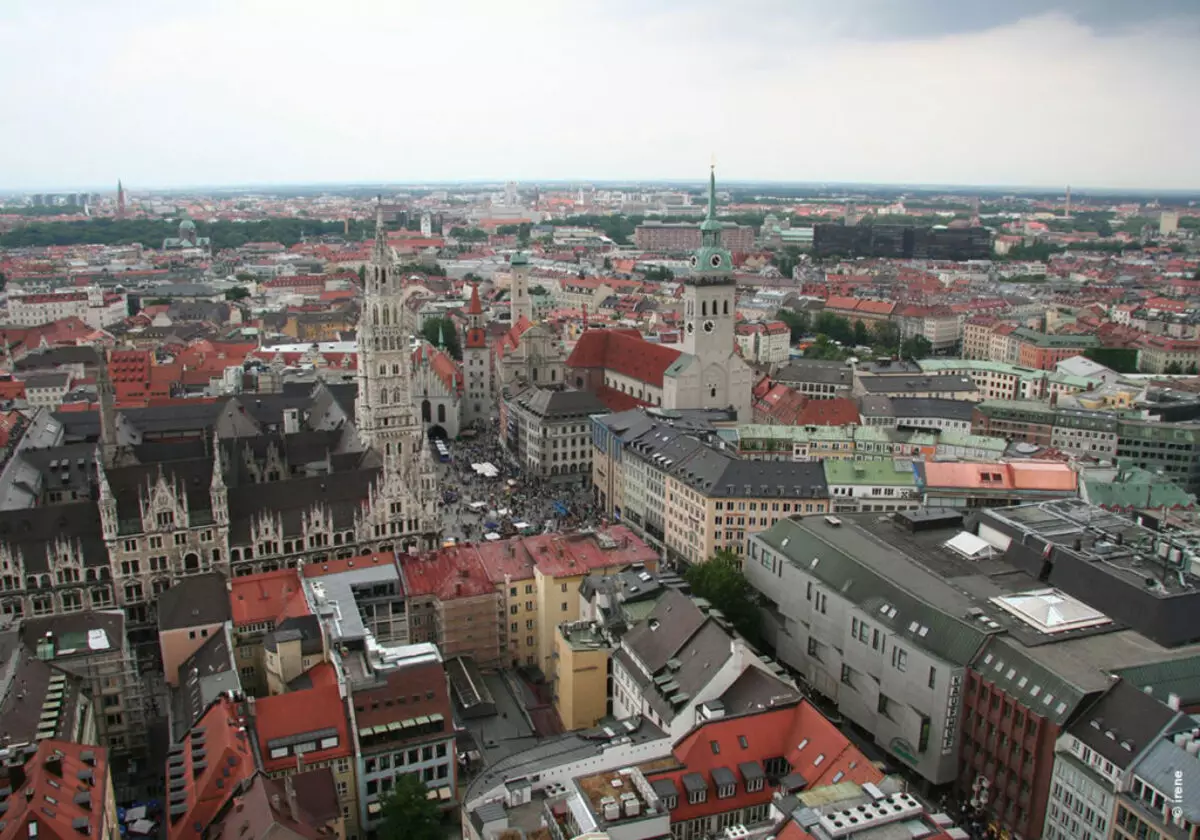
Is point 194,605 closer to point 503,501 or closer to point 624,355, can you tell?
point 503,501

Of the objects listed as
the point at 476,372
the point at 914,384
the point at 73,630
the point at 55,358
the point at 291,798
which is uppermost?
the point at 476,372

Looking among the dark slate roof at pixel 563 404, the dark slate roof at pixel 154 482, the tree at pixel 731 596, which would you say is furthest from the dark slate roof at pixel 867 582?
the dark slate roof at pixel 154 482

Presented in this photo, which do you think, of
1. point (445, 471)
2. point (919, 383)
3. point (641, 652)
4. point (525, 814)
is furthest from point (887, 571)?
point (919, 383)

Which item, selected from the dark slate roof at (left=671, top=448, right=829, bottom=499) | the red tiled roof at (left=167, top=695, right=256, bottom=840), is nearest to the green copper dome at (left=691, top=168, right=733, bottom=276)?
the dark slate roof at (left=671, top=448, right=829, bottom=499)

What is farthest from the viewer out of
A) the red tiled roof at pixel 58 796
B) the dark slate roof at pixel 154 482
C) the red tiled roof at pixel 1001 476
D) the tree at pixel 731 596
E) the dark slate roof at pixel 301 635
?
the red tiled roof at pixel 1001 476

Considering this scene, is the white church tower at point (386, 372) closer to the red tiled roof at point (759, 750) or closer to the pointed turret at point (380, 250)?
the pointed turret at point (380, 250)

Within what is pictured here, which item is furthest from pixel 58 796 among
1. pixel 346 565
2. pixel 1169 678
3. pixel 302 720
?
pixel 1169 678

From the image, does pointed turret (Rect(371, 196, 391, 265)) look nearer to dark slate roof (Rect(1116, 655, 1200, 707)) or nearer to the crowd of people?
the crowd of people
